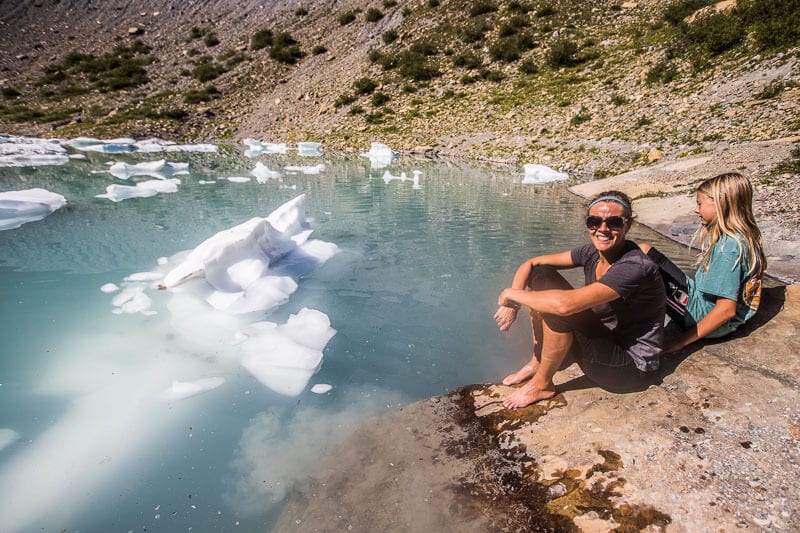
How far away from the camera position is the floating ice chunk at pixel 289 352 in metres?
3.07

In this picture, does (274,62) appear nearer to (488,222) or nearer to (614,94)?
(614,94)

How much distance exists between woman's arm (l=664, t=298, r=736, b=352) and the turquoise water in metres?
1.09

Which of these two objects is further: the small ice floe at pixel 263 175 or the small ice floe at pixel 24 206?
the small ice floe at pixel 263 175

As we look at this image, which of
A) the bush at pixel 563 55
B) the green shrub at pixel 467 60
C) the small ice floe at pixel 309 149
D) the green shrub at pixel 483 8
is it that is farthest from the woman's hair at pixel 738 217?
the green shrub at pixel 483 8

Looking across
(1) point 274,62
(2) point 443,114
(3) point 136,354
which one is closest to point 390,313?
(3) point 136,354

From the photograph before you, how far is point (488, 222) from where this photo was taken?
7270 mm

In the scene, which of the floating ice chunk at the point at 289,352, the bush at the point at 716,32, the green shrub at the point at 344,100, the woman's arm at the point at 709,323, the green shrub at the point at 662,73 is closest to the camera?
the woman's arm at the point at 709,323

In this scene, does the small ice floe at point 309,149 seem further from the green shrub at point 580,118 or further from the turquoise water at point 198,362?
the turquoise water at point 198,362

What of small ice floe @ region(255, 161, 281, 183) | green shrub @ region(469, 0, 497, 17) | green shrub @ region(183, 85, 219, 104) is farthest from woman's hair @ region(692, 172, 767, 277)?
green shrub @ region(183, 85, 219, 104)

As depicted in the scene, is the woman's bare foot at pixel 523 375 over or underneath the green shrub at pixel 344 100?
underneath

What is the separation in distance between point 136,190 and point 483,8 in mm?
27388

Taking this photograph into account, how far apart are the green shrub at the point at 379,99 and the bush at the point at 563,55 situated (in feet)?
29.9

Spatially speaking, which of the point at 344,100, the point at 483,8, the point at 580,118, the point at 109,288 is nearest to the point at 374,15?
the point at 483,8

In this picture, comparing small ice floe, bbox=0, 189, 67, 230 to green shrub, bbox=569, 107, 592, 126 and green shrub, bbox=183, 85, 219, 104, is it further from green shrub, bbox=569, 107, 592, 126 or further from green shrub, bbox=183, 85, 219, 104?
green shrub, bbox=183, 85, 219, 104
